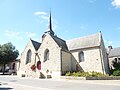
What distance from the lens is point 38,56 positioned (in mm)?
28797

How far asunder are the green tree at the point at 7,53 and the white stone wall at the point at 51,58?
15422mm

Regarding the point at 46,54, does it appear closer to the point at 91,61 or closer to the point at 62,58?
the point at 62,58

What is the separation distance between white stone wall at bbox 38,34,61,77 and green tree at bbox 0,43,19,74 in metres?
15.4

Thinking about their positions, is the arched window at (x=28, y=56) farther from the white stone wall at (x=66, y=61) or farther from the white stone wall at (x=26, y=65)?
the white stone wall at (x=66, y=61)

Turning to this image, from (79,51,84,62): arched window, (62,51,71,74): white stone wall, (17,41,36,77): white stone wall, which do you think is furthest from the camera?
(17,41,36,77): white stone wall

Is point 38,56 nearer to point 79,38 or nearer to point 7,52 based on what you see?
point 79,38

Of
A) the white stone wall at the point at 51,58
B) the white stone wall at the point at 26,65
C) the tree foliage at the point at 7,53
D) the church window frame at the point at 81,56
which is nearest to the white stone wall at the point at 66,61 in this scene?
the white stone wall at the point at 51,58

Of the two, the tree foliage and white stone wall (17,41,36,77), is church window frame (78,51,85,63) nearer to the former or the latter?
white stone wall (17,41,36,77)

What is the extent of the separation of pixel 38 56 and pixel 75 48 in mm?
7998

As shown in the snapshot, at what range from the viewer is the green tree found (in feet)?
128

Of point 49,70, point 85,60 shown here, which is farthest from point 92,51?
point 49,70

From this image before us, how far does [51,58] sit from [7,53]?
18.8 metres

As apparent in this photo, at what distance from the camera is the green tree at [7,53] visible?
39.0 meters

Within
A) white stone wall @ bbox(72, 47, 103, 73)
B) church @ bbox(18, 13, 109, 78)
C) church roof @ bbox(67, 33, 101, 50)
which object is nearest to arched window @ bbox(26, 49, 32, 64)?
church @ bbox(18, 13, 109, 78)
